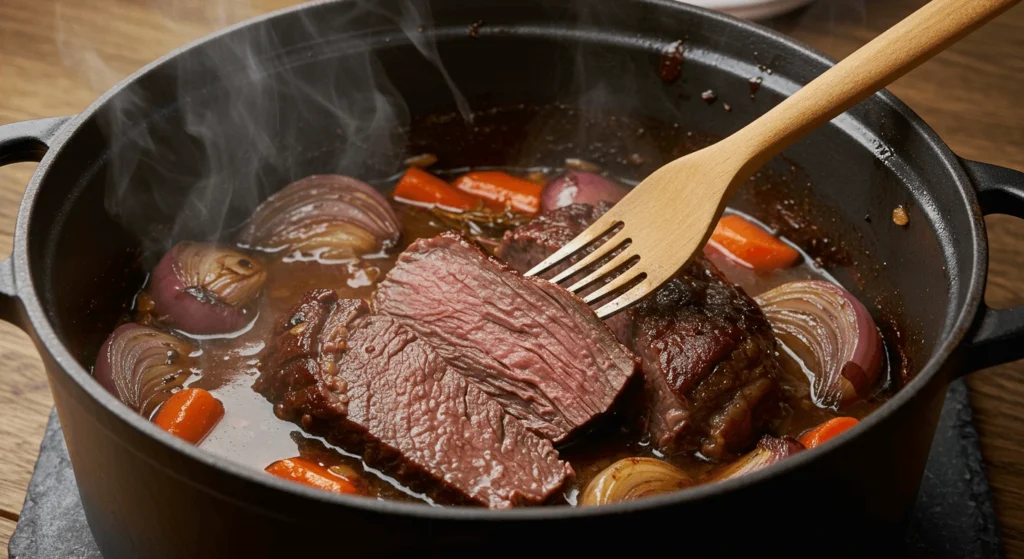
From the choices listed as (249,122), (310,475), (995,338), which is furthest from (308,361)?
(995,338)

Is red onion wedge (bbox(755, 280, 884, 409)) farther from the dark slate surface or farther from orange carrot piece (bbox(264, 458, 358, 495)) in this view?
orange carrot piece (bbox(264, 458, 358, 495))

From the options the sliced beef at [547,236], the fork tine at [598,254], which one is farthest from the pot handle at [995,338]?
the sliced beef at [547,236]

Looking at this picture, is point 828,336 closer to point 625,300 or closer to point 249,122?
point 625,300

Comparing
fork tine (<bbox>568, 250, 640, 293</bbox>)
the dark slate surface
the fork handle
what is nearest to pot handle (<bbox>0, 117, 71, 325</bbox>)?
the dark slate surface

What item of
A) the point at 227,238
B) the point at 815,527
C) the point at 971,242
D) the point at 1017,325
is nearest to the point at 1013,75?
the point at 971,242

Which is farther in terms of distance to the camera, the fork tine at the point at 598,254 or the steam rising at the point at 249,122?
the steam rising at the point at 249,122

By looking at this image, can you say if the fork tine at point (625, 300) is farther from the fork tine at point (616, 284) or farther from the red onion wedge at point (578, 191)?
the red onion wedge at point (578, 191)
